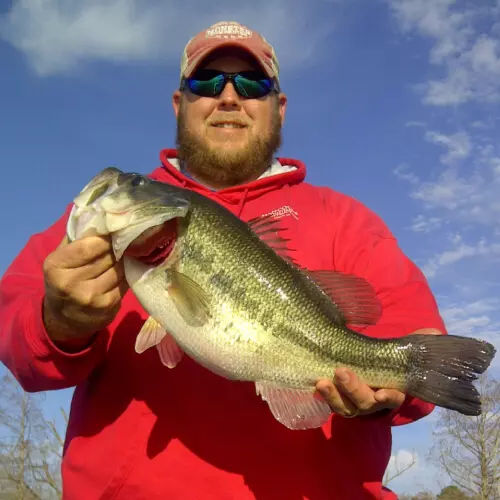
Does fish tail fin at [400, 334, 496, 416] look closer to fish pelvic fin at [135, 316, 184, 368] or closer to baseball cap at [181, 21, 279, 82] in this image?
fish pelvic fin at [135, 316, 184, 368]

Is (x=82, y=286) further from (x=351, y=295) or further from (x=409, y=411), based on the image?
(x=409, y=411)

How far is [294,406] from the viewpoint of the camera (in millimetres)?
3139

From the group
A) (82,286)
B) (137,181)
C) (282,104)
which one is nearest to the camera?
(82,286)

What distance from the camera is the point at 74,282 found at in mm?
2859

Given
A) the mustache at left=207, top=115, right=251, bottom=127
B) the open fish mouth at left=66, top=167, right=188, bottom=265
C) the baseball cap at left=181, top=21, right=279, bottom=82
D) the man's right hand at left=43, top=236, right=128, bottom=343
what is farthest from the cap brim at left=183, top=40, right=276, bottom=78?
the man's right hand at left=43, top=236, right=128, bottom=343

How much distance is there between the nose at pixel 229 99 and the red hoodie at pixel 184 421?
1691 mm

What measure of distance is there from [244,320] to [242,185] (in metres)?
1.77

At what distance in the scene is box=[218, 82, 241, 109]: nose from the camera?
496 cm

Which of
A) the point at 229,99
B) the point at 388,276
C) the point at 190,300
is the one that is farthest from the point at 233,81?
the point at 190,300

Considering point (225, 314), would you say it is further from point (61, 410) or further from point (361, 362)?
point (61, 410)

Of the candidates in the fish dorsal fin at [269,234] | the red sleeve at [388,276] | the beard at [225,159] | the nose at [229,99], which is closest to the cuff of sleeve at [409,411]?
the red sleeve at [388,276]

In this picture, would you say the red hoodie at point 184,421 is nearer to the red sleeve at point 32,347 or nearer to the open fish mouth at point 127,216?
the red sleeve at point 32,347

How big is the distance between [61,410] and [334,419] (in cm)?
1409

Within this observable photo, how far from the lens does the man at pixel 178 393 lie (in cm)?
306
